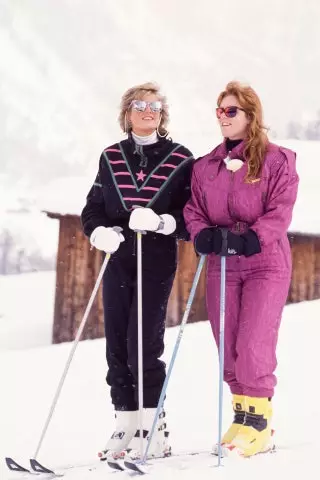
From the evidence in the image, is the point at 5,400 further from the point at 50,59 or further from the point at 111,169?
the point at 50,59

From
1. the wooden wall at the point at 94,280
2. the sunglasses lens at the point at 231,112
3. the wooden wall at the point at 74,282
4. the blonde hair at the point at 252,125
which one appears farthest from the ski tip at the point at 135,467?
the wooden wall at the point at 74,282

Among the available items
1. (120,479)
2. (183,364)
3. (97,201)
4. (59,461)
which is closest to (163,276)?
(97,201)

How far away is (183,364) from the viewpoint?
536cm

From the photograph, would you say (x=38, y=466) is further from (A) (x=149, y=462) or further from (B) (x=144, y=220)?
(B) (x=144, y=220)

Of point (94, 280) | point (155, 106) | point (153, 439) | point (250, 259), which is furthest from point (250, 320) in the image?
point (94, 280)

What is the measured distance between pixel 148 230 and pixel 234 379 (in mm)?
741

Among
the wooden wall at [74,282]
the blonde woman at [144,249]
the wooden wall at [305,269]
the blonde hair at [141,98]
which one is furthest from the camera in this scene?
the wooden wall at [74,282]

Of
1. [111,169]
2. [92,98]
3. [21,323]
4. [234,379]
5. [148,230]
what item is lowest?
[21,323]

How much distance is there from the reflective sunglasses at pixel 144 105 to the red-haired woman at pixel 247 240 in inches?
10.9

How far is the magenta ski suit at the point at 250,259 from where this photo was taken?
2969 millimetres

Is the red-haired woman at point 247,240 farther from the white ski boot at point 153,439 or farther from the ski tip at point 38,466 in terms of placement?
the ski tip at point 38,466

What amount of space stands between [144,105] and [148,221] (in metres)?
0.56

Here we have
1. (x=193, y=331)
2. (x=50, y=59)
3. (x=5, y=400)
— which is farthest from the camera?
(x=50, y=59)

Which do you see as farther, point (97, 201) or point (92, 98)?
point (92, 98)
